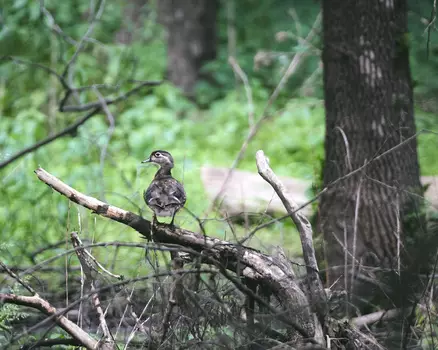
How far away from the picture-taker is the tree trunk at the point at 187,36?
12797 mm

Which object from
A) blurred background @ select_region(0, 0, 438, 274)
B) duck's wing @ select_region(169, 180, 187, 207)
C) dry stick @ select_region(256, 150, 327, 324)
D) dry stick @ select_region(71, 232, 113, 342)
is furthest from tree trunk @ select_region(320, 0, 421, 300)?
dry stick @ select_region(71, 232, 113, 342)

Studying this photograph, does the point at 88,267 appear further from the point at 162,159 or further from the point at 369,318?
the point at 369,318

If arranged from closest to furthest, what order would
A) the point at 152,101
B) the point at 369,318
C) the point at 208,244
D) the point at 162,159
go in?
the point at 208,244 → the point at 369,318 → the point at 162,159 → the point at 152,101

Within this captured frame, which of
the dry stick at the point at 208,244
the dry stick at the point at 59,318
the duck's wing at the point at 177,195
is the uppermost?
A: the duck's wing at the point at 177,195

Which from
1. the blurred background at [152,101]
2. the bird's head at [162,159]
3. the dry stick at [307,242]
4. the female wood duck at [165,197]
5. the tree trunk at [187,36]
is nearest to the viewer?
the dry stick at [307,242]

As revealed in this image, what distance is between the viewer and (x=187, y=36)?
12.9m

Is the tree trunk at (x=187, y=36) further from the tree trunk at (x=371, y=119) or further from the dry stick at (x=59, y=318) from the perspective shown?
the dry stick at (x=59, y=318)

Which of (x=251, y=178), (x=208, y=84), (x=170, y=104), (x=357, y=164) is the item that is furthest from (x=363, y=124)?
(x=208, y=84)

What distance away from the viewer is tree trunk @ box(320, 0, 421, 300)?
523 centimetres

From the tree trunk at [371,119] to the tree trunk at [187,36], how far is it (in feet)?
25.4

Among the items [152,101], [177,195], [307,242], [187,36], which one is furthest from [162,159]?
[187,36]

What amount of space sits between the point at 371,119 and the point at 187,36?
26.7 feet

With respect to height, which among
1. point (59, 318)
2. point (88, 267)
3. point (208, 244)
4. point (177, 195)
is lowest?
point (59, 318)

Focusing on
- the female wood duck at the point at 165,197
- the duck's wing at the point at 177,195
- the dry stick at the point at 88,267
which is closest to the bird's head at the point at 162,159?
the female wood duck at the point at 165,197
